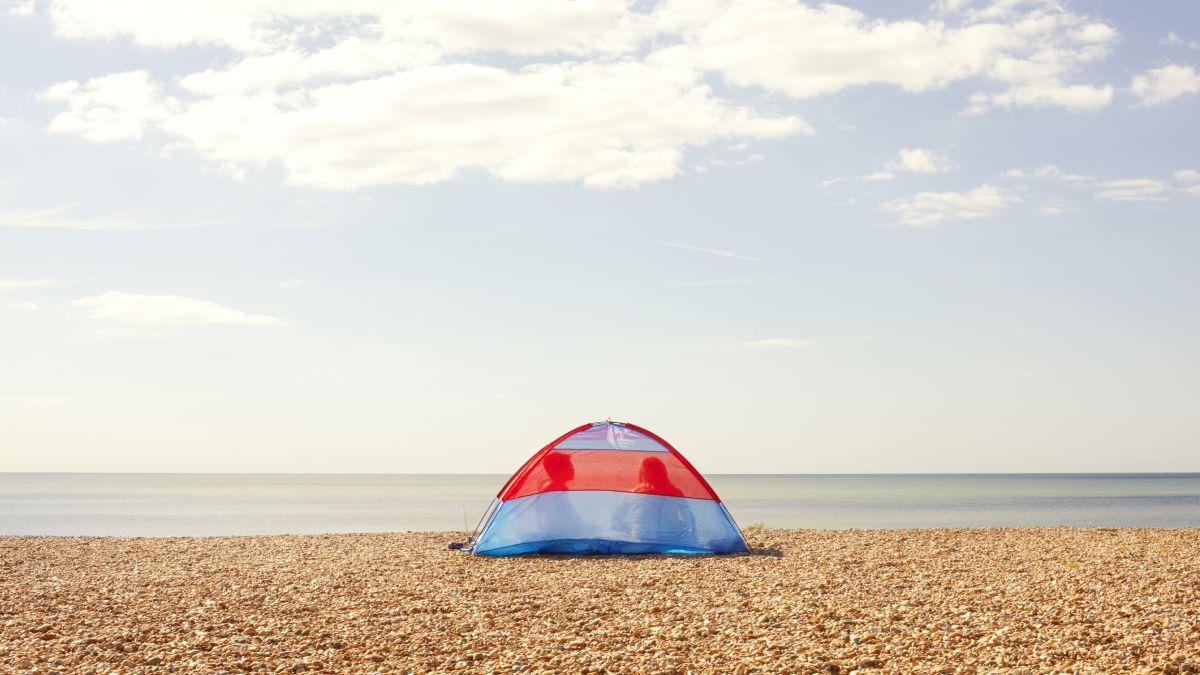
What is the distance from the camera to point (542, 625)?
370 inches

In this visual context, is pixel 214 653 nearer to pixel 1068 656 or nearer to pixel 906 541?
pixel 1068 656

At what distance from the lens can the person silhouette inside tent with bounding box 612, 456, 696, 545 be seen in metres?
16.1

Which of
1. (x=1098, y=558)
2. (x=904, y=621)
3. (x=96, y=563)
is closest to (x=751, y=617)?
(x=904, y=621)

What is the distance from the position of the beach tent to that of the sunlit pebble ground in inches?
29.0

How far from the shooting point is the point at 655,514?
53.4ft

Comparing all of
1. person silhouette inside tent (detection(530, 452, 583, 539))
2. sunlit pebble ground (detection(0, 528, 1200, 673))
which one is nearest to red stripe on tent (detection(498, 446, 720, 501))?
person silhouette inside tent (detection(530, 452, 583, 539))

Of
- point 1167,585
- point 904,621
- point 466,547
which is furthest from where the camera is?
point 466,547

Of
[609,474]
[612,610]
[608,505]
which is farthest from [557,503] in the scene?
[612,610]

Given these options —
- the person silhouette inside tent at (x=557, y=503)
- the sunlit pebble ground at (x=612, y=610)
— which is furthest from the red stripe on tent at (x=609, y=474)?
the sunlit pebble ground at (x=612, y=610)

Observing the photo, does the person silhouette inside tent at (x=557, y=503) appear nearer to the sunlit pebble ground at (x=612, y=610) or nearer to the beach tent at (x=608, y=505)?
the beach tent at (x=608, y=505)

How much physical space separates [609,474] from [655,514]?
1085 millimetres

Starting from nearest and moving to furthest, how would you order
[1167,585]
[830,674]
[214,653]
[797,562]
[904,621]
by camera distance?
1. [830,674]
2. [214,653]
3. [904,621]
4. [1167,585]
5. [797,562]

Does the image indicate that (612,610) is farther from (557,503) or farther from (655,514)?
(557,503)

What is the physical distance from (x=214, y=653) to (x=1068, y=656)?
22.8 feet
